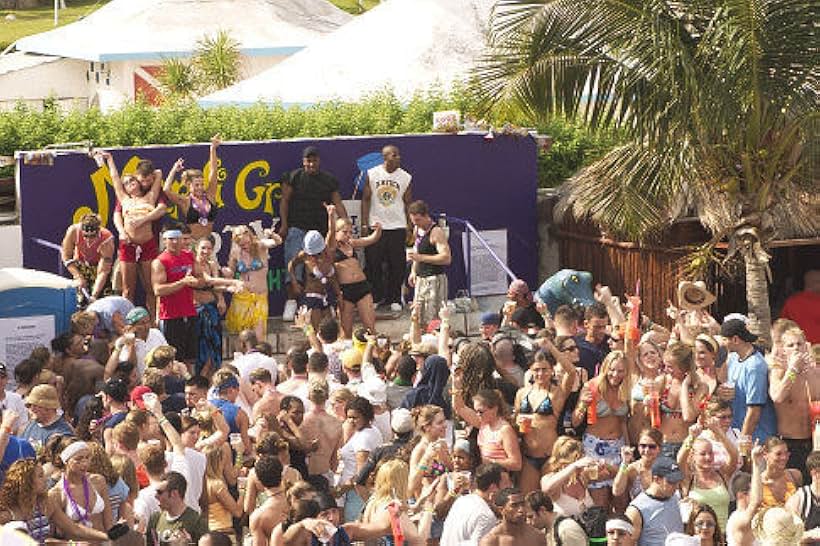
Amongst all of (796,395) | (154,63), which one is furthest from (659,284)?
(154,63)

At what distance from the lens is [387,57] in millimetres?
27188

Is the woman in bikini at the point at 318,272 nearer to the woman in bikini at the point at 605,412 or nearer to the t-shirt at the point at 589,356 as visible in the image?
the t-shirt at the point at 589,356

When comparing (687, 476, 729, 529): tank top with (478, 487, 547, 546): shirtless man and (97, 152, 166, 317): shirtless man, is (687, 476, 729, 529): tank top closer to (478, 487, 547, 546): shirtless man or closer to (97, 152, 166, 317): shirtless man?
(478, 487, 547, 546): shirtless man

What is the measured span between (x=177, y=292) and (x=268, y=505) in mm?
6079

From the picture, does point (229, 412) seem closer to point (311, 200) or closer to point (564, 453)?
point (564, 453)

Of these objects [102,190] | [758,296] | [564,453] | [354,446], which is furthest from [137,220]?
[564,453]

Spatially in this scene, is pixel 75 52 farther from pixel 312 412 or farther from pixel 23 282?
pixel 312 412

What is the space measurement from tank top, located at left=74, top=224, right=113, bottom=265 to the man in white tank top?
2842 mm

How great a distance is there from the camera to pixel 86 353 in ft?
58.4

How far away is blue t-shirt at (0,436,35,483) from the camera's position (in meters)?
14.3

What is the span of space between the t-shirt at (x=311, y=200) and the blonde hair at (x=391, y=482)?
7.54 m

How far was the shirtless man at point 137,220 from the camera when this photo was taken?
20.4 metres

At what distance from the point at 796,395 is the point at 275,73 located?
13354 millimetres

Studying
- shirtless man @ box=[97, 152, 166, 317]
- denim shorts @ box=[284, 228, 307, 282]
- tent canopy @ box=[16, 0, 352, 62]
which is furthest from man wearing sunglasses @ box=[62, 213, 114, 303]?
tent canopy @ box=[16, 0, 352, 62]
